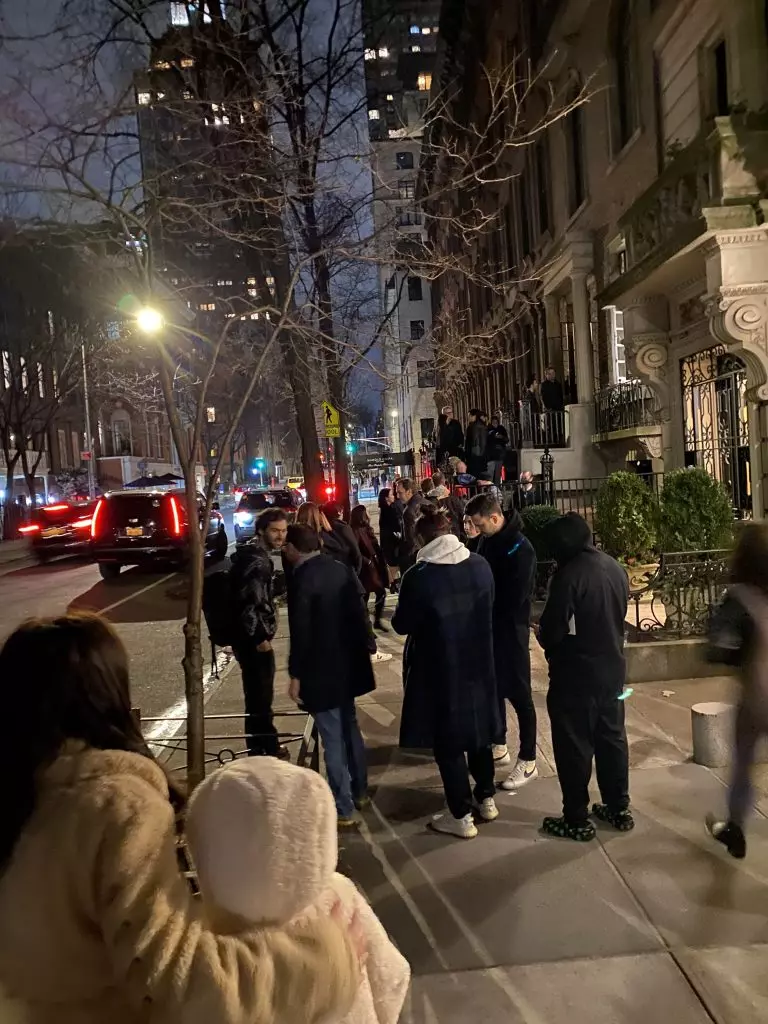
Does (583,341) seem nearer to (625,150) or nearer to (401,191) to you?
(625,150)

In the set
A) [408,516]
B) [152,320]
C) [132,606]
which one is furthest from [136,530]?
[152,320]

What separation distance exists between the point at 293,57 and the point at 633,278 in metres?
6.02

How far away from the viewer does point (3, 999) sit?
146cm

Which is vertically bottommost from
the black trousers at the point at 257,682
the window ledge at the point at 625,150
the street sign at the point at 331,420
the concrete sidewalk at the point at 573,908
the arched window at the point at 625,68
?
the concrete sidewalk at the point at 573,908

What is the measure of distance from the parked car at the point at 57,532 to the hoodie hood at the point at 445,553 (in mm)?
18960

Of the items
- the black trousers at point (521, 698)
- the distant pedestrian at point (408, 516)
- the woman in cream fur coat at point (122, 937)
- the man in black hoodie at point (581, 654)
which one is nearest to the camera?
the woman in cream fur coat at point (122, 937)

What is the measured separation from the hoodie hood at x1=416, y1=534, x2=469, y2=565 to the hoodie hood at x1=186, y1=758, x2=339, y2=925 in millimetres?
2997

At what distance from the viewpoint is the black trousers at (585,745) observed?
4.26 metres

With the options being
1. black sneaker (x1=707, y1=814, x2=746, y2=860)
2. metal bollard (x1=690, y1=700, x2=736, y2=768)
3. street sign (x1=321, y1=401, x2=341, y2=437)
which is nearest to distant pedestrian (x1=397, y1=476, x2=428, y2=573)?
street sign (x1=321, y1=401, x2=341, y2=437)

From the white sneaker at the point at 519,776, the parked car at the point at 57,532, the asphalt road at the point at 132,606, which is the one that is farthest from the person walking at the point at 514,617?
the parked car at the point at 57,532

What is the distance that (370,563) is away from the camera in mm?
9578

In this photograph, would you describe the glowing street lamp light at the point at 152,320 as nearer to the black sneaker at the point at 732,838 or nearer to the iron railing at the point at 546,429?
the black sneaker at the point at 732,838

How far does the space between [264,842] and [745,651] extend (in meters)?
3.20

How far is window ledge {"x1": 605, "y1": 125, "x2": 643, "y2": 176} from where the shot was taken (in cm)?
1375
